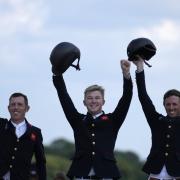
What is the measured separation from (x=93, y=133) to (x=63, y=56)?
57.2 inches

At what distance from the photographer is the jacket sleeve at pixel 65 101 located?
60.4 feet

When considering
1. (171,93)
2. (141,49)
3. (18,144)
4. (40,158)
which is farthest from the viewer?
(40,158)

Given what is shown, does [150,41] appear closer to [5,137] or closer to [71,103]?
[71,103]

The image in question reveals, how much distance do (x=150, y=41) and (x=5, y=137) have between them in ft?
10.2

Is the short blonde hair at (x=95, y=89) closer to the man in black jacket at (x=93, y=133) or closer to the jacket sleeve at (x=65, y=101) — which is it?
the man in black jacket at (x=93, y=133)

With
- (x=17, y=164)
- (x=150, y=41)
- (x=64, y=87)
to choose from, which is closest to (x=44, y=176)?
(x=17, y=164)

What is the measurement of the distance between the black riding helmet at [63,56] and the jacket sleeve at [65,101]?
0.59 ft

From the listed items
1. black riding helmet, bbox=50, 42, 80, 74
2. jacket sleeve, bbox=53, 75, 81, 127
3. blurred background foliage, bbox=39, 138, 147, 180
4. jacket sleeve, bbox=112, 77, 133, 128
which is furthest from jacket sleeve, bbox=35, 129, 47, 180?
blurred background foliage, bbox=39, 138, 147, 180

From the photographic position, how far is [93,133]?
60.9 feet

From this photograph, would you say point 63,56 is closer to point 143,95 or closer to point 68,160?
point 143,95

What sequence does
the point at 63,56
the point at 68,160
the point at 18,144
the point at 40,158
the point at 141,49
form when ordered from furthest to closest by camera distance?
the point at 68,160 < the point at 40,158 < the point at 18,144 < the point at 141,49 < the point at 63,56

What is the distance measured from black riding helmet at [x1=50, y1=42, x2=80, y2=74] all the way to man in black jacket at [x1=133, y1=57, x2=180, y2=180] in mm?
1165

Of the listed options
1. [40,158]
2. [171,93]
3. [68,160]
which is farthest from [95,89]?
[68,160]

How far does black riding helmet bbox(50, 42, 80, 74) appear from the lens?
60.3 ft
